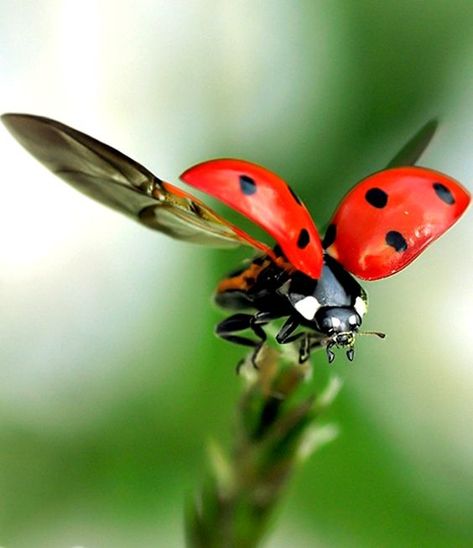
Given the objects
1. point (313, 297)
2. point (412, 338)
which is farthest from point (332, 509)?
point (313, 297)

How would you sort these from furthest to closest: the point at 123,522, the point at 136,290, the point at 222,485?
1. the point at 136,290
2. the point at 123,522
3. the point at 222,485

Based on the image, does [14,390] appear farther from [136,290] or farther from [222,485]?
[222,485]

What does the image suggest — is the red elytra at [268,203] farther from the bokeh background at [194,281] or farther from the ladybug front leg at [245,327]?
the bokeh background at [194,281]

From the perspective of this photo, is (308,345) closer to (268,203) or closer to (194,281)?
(268,203)

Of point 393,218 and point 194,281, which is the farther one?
point 194,281

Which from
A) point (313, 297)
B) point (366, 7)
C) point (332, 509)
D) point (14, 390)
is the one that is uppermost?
point (366, 7)

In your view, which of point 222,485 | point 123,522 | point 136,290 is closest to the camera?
point 222,485

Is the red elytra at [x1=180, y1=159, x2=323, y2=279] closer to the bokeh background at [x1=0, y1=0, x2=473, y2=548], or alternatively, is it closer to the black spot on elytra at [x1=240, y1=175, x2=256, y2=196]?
the black spot on elytra at [x1=240, y1=175, x2=256, y2=196]

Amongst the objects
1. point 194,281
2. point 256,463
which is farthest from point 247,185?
point 194,281
